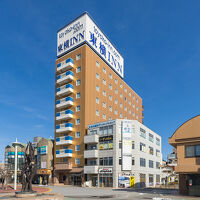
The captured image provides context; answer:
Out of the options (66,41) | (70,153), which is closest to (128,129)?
(70,153)

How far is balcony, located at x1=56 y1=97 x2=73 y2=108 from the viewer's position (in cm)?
7406

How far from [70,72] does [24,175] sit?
1844 inches

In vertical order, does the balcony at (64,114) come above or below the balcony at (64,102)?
below

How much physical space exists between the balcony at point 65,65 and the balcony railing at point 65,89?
5455 millimetres

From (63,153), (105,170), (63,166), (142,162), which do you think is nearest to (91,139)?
(105,170)

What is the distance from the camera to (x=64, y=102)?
75.3 m

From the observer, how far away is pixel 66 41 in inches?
3265

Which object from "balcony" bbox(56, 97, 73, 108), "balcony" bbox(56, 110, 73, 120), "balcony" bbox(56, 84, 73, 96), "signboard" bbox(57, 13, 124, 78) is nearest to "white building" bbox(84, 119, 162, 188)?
"balcony" bbox(56, 110, 73, 120)

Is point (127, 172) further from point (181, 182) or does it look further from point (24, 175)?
point (24, 175)

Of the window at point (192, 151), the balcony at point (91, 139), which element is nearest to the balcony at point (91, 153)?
the balcony at point (91, 139)

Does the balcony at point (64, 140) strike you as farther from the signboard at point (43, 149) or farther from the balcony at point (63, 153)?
the signboard at point (43, 149)

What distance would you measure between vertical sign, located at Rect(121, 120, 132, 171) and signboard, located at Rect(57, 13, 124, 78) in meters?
Answer: 27.4

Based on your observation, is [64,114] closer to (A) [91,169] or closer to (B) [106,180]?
(A) [91,169]

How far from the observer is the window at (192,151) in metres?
34.5
